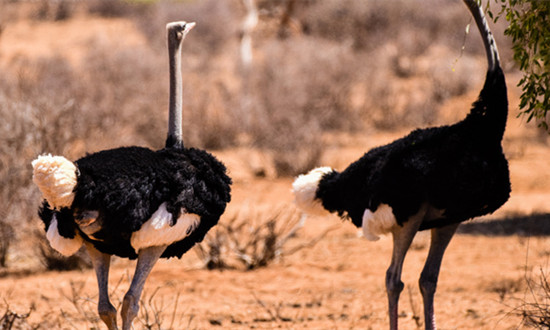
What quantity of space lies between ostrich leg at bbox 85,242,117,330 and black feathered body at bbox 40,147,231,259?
0.33 ft

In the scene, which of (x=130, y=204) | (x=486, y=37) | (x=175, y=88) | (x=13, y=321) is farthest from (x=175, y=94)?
(x=486, y=37)

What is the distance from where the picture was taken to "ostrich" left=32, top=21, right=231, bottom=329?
4117 mm

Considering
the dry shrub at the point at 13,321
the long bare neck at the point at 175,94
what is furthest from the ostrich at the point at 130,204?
the dry shrub at the point at 13,321

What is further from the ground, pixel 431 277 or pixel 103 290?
pixel 431 277

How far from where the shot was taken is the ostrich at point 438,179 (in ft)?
14.5

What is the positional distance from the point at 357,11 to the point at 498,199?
62.6 ft

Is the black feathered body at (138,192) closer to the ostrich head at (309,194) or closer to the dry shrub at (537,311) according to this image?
the ostrich head at (309,194)

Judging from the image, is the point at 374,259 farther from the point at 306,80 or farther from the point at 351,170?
the point at 306,80

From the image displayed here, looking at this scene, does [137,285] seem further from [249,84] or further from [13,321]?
[249,84]

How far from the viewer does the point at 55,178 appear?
3.93 m

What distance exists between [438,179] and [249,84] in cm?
1132

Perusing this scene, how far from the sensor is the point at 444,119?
15695mm

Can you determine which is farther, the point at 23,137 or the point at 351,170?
the point at 23,137

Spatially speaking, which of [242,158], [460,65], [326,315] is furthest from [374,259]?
[460,65]
